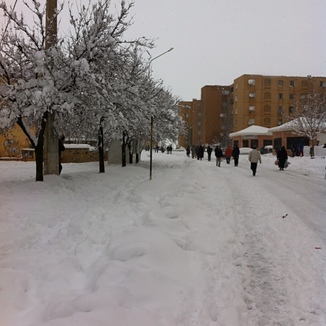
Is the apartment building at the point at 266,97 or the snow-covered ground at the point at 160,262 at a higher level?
the apartment building at the point at 266,97

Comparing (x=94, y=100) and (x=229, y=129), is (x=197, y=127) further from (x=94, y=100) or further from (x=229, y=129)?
(x=94, y=100)

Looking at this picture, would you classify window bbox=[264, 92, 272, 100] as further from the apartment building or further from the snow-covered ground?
the snow-covered ground

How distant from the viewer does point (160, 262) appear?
4.50 m

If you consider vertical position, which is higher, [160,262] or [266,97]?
[266,97]

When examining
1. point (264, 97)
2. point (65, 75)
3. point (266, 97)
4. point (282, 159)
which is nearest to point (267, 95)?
point (266, 97)

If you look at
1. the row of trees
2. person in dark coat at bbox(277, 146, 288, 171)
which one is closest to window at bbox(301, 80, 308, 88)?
person in dark coat at bbox(277, 146, 288, 171)

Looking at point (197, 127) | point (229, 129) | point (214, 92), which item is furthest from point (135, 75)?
point (197, 127)

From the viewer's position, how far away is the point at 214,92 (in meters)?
85.8

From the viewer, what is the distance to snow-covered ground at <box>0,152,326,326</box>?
3361 mm

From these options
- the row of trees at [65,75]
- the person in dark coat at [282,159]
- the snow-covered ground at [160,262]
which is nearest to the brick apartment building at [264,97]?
the person in dark coat at [282,159]

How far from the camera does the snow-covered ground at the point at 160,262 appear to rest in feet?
11.0

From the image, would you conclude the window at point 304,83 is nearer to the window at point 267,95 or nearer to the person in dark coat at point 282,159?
the window at point 267,95

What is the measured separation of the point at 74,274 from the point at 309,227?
4.65m

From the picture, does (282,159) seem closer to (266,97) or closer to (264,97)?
(264,97)
